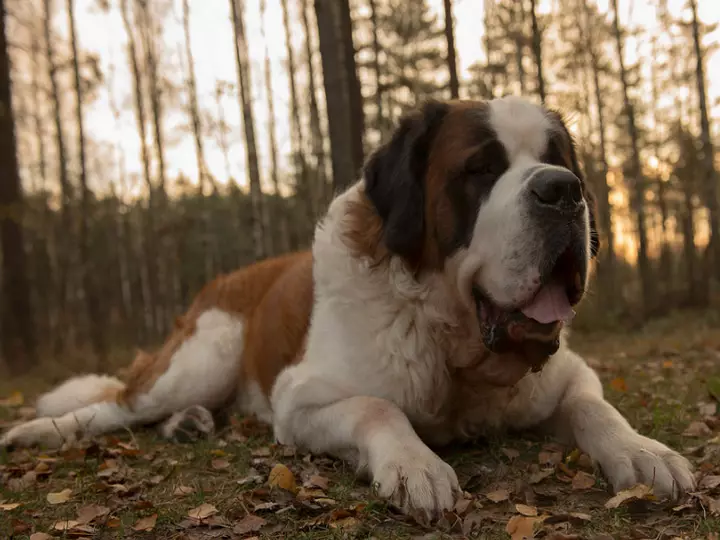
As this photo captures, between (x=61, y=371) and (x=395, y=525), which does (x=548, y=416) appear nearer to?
(x=395, y=525)

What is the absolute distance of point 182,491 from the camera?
98.8 inches

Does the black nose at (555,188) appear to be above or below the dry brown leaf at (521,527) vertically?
above

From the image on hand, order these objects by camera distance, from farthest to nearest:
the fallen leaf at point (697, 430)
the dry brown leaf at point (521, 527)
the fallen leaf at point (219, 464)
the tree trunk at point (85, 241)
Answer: the tree trunk at point (85, 241)
the fallen leaf at point (697, 430)
the fallen leaf at point (219, 464)
the dry brown leaf at point (521, 527)

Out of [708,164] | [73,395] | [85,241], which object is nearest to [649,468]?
[73,395]

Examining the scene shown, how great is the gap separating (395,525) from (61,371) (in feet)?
23.8

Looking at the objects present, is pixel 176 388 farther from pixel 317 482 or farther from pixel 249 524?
pixel 249 524

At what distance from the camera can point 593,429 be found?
2.51 m

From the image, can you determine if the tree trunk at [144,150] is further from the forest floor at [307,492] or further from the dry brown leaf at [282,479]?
the dry brown leaf at [282,479]

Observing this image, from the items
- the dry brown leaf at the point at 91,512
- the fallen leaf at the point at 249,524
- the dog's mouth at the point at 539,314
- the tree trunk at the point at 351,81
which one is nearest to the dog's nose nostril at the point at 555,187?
the dog's mouth at the point at 539,314

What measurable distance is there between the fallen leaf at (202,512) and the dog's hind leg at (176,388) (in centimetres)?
148

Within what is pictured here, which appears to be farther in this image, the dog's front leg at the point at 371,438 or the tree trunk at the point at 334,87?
the tree trunk at the point at 334,87

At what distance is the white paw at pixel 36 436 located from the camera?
3.44m

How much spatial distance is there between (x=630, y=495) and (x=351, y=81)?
5455 mm

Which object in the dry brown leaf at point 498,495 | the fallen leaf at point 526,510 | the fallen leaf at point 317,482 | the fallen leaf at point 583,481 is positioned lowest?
the fallen leaf at point 583,481
